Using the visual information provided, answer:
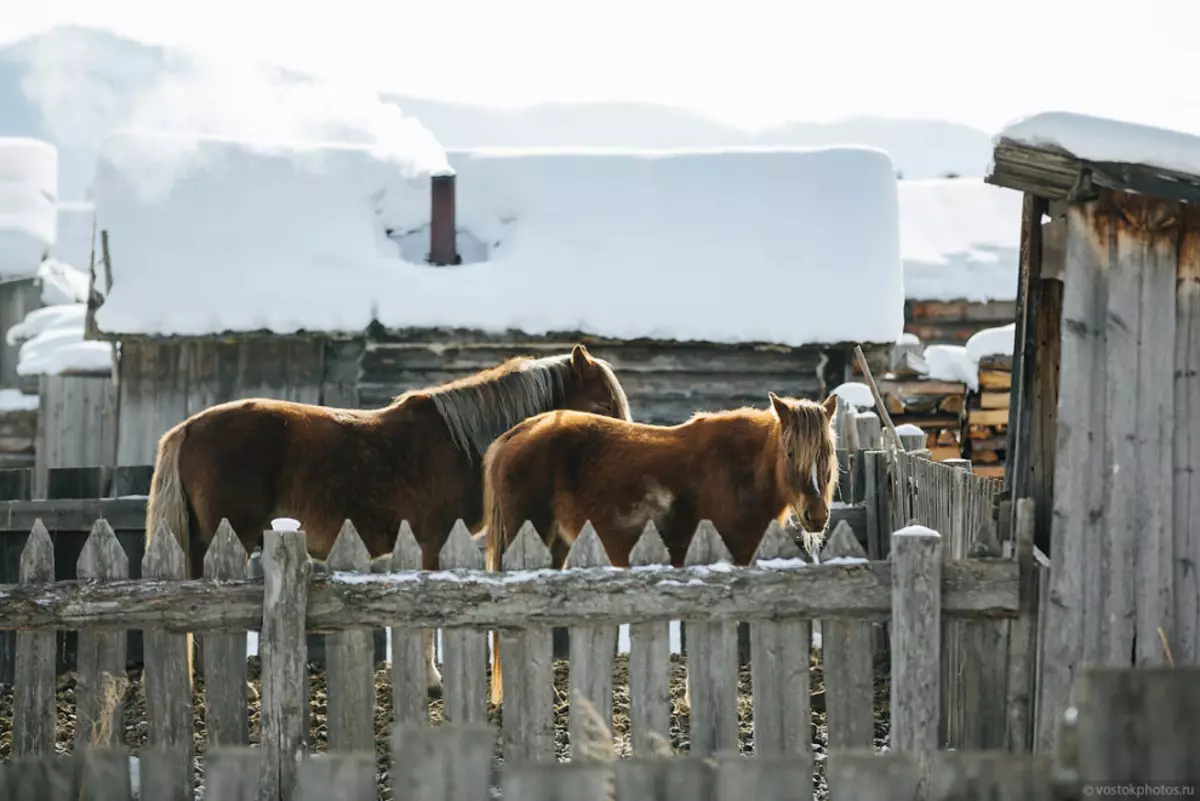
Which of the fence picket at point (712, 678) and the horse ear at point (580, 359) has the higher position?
the horse ear at point (580, 359)

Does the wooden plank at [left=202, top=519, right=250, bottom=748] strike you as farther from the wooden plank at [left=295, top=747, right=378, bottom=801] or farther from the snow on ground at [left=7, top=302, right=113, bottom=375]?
the snow on ground at [left=7, top=302, right=113, bottom=375]

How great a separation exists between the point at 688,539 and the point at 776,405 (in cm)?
88

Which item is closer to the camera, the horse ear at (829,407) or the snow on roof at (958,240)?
the horse ear at (829,407)

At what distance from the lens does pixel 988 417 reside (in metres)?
16.9

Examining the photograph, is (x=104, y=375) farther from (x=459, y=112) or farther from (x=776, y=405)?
(x=459, y=112)

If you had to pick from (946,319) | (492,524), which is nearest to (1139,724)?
(492,524)

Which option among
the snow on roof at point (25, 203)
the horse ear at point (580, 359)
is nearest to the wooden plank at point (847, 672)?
the horse ear at point (580, 359)

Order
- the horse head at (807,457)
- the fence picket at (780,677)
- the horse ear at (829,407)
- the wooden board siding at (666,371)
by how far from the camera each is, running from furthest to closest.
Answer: the wooden board siding at (666,371)
the horse ear at (829,407)
the horse head at (807,457)
the fence picket at (780,677)

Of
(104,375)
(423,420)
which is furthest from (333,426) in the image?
(104,375)

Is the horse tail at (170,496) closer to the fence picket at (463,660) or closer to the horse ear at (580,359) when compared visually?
the horse ear at (580,359)

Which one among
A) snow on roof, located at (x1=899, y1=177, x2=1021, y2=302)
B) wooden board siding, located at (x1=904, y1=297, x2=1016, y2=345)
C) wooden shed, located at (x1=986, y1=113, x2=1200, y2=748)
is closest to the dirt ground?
wooden shed, located at (x1=986, y1=113, x2=1200, y2=748)

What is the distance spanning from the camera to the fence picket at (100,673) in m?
4.78

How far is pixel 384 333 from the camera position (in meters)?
14.5

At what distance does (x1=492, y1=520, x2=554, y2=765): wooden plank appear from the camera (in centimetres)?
461
